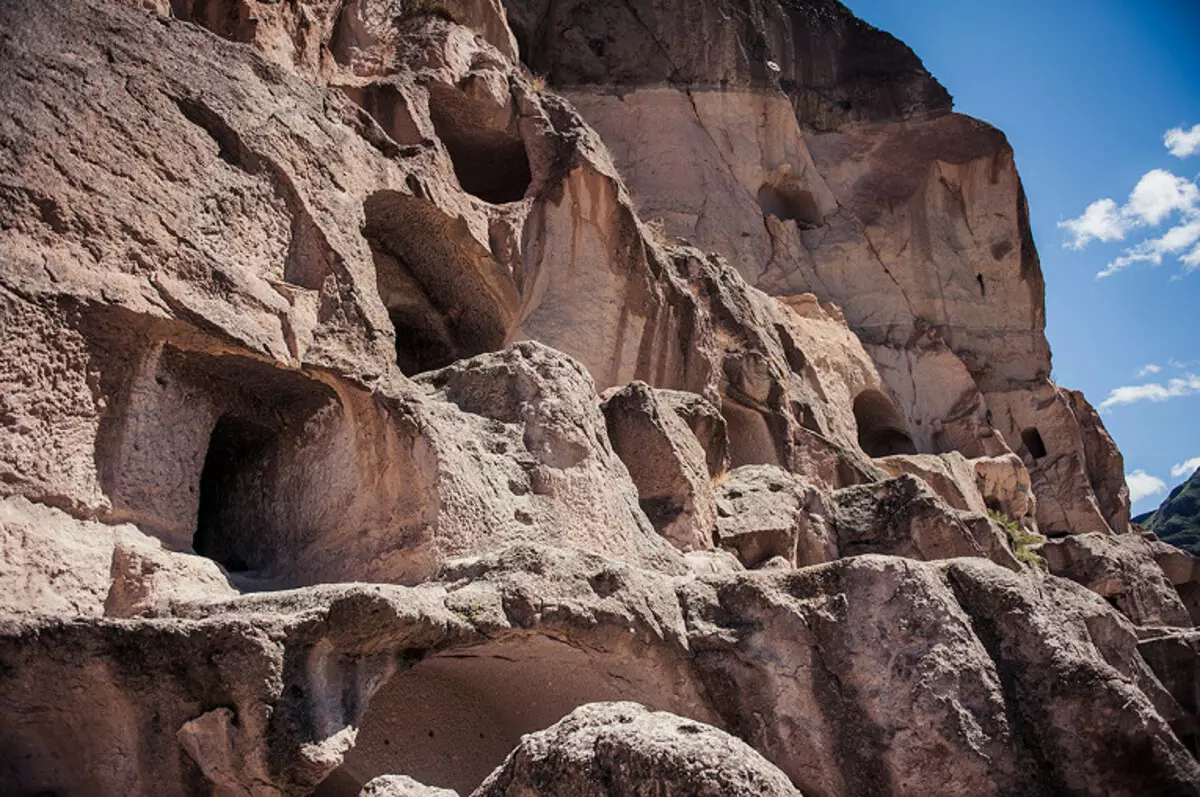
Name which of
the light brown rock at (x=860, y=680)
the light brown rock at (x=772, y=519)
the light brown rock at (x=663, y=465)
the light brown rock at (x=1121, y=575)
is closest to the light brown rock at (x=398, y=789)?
the light brown rock at (x=860, y=680)

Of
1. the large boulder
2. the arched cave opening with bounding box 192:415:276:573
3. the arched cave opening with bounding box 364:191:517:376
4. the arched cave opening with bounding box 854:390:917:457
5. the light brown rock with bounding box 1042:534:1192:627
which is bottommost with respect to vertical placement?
the large boulder

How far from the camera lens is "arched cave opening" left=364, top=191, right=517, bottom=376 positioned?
6699 millimetres

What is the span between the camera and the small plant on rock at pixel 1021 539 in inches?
424

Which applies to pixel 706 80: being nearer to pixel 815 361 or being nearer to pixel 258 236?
pixel 815 361

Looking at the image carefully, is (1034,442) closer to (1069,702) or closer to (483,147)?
(483,147)

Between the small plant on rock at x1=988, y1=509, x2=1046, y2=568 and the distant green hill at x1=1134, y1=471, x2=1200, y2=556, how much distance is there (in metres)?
17.4

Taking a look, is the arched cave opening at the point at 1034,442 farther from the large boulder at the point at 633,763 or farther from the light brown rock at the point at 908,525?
the large boulder at the point at 633,763

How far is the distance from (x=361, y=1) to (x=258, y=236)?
3656 mm

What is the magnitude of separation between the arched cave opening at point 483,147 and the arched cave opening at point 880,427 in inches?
297

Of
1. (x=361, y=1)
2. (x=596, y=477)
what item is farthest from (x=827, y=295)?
(x=596, y=477)

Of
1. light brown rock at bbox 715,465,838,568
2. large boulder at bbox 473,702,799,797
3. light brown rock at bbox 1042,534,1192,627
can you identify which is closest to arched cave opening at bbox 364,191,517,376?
light brown rock at bbox 715,465,838,568

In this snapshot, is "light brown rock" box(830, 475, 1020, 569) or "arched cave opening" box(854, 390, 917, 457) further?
"arched cave opening" box(854, 390, 917, 457)

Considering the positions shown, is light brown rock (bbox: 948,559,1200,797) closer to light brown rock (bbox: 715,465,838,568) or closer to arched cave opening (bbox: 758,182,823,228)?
light brown rock (bbox: 715,465,838,568)

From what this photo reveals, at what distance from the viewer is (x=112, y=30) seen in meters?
4.79
